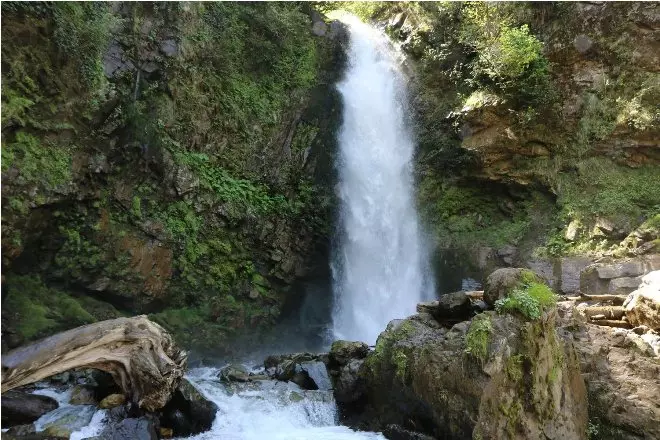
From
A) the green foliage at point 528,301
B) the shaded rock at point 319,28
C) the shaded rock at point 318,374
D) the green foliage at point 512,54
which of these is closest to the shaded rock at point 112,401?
the shaded rock at point 318,374

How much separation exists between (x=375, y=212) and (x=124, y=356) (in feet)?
30.4

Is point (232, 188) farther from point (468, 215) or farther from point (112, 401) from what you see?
point (468, 215)

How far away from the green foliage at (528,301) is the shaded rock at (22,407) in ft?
22.3

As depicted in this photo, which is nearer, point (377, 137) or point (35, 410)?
point (35, 410)

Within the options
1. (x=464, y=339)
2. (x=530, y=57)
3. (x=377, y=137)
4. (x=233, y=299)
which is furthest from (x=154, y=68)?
(x=530, y=57)

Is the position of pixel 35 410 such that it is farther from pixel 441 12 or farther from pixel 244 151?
pixel 441 12

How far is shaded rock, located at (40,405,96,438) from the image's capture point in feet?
19.9

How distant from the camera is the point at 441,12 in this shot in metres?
15.0

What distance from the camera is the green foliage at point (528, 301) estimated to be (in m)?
6.24

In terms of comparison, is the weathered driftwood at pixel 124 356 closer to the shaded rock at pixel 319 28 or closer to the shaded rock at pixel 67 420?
the shaded rock at pixel 67 420

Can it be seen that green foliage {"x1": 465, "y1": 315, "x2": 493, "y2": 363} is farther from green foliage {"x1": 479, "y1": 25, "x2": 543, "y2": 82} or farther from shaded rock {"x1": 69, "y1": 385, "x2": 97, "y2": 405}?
green foliage {"x1": 479, "y1": 25, "x2": 543, "y2": 82}

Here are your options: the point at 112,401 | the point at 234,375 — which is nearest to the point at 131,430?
the point at 112,401

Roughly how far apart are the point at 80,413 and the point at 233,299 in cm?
543

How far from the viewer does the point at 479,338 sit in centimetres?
594
